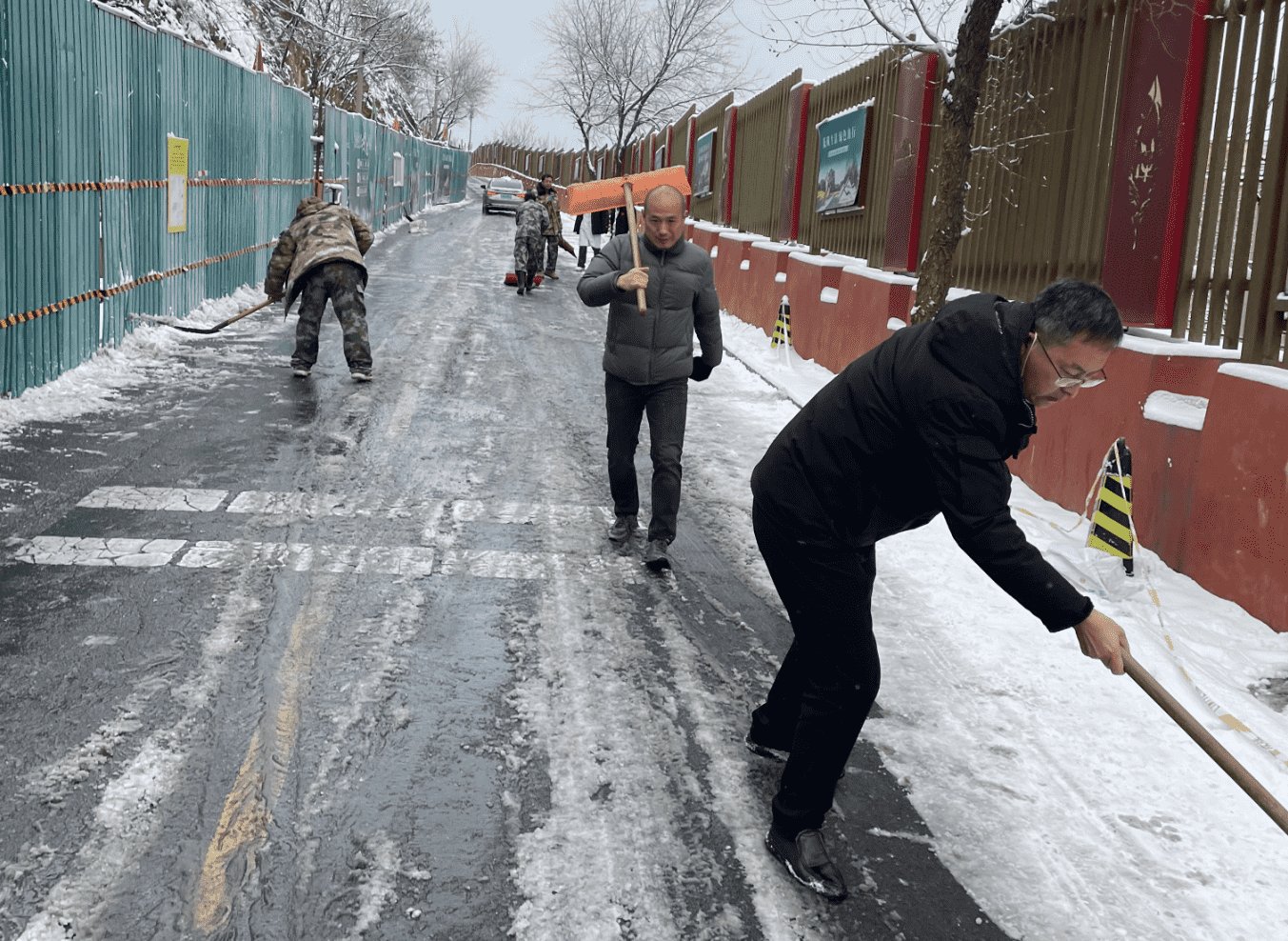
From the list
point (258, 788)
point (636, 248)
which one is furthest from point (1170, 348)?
point (258, 788)

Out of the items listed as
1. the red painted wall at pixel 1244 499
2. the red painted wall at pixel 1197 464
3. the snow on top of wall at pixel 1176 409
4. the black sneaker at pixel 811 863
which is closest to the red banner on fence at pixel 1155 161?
the red painted wall at pixel 1197 464

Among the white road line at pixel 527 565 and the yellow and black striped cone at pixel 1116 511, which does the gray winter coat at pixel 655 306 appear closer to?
the white road line at pixel 527 565

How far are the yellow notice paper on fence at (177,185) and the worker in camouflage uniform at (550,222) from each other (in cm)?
731

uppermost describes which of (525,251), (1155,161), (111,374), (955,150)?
(955,150)

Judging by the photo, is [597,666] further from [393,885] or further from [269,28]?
[269,28]

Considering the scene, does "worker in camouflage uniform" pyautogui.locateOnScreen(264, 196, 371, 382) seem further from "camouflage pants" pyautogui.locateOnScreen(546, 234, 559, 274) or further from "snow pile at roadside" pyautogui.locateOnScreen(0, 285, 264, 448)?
"camouflage pants" pyautogui.locateOnScreen(546, 234, 559, 274)

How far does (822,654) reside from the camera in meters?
3.33

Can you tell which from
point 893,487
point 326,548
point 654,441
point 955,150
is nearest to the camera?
point 893,487

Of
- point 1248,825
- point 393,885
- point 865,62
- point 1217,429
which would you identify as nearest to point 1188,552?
point 1217,429

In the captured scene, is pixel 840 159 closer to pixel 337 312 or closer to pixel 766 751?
pixel 337 312

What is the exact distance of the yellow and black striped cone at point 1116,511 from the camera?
6.04 meters

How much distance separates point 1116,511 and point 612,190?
336 centimetres

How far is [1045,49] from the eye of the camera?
8.35m

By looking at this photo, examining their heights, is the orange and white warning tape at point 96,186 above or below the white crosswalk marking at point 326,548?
above
